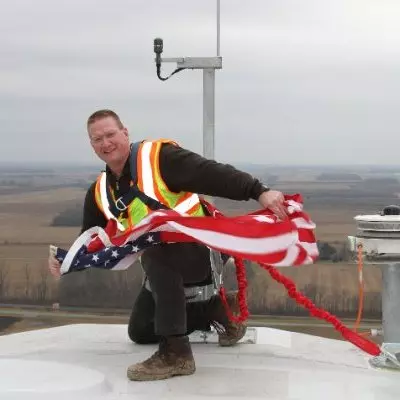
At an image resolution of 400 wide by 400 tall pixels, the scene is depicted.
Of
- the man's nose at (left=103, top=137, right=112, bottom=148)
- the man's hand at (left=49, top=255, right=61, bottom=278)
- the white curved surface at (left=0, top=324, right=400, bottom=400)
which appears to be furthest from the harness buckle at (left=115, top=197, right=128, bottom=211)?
the white curved surface at (left=0, top=324, right=400, bottom=400)

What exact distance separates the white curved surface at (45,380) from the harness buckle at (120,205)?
850 mm

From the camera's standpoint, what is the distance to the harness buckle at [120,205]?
394cm

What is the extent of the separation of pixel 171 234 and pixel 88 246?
496 millimetres

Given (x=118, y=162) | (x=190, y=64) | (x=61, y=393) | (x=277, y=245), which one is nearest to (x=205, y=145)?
(x=190, y=64)

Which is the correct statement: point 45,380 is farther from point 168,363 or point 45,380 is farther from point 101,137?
point 101,137

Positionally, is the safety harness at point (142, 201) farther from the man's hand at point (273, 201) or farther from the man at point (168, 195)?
the man's hand at point (273, 201)

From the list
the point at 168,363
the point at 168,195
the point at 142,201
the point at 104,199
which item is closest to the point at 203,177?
the point at 168,195

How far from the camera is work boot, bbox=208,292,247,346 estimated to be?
175 inches

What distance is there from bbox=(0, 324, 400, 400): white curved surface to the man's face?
109 centimetres

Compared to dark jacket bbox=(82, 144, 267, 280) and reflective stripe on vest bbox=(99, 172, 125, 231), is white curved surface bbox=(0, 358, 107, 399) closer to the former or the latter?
dark jacket bbox=(82, 144, 267, 280)

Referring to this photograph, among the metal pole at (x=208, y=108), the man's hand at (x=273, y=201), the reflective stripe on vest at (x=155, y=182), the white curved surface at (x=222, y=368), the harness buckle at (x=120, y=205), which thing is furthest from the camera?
the metal pole at (x=208, y=108)

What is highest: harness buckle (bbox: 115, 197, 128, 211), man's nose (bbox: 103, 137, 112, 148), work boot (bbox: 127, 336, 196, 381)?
man's nose (bbox: 103, 137, 112, 148)

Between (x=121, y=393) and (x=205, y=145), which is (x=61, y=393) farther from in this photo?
(x=205, y=145)

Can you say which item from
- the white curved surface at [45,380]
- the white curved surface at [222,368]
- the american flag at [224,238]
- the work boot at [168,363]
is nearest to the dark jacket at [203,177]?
the american flag at [224,238]
